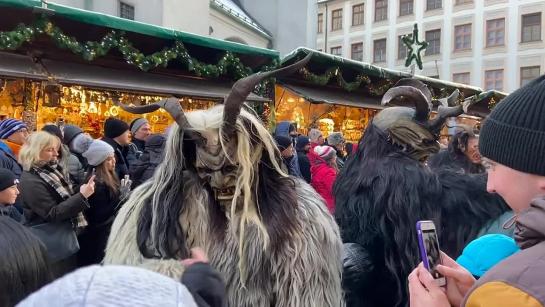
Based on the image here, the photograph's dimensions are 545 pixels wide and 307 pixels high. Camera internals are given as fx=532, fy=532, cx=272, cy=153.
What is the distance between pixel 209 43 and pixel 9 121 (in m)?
3.49

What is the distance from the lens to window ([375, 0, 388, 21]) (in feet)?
135

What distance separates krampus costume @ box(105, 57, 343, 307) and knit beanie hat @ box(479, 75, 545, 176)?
1.11 m

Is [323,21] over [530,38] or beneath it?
over

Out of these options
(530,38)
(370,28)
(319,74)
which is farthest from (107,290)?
(370,28)

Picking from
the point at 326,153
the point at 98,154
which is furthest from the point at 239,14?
the point at 98,154

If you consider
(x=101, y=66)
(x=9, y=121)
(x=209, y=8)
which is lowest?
Result: (x=9, y=121)

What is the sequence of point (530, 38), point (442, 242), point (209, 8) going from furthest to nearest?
point (530, 38) → point (209, 8) → point (442, 242)

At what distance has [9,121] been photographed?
552cm

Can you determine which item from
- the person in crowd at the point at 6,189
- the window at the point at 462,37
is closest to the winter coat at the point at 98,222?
the person in crowd at the point at 6,189

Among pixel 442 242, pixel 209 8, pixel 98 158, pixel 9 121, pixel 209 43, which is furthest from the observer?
pixel 209 8

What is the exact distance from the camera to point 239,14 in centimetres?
2073

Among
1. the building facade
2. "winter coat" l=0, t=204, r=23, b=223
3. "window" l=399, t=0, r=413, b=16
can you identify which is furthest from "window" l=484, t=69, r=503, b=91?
"winter coat" l=0, t=204, r=23, b=223

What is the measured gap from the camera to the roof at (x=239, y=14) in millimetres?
19166

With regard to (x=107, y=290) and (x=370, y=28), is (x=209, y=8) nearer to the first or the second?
(x=107, y=290)
